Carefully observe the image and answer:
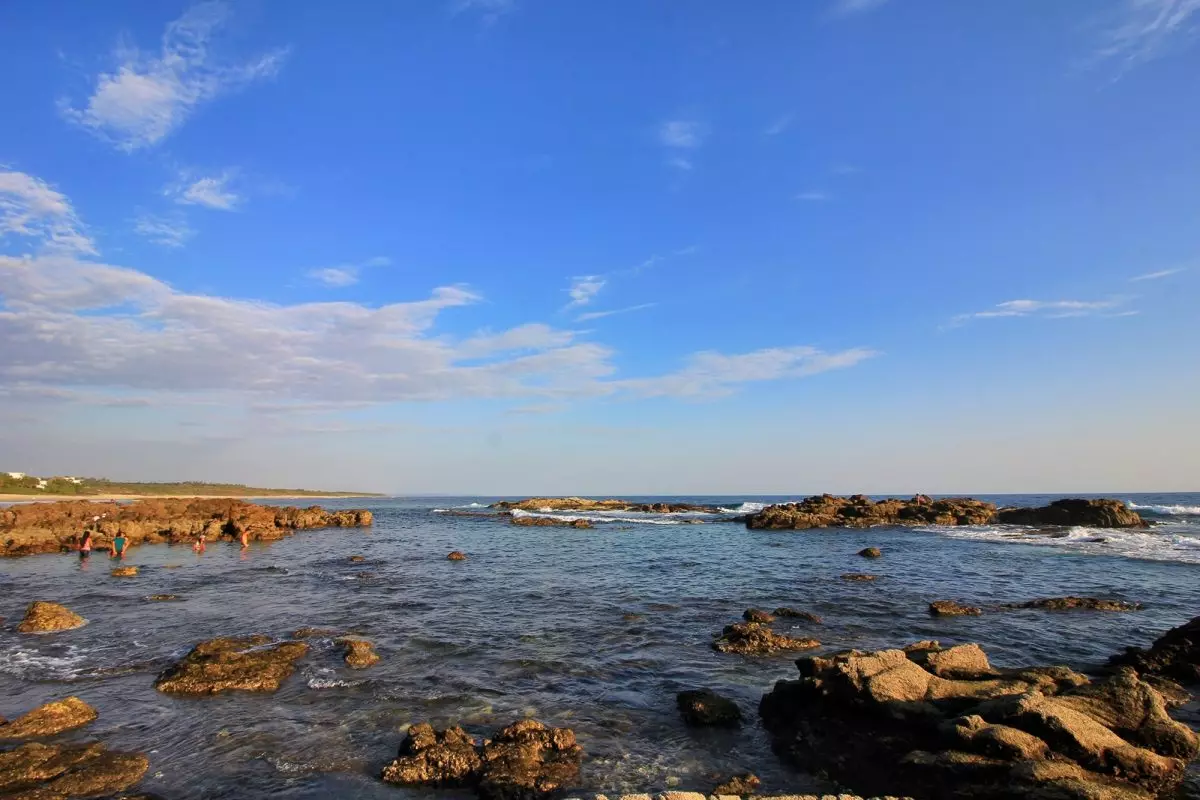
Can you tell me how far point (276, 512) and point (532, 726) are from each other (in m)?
59.5

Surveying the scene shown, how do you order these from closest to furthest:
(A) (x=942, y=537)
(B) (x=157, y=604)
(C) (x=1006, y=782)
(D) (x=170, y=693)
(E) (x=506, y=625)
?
(C) (x=1006, y=782) → (D) (x=170, y=693) → (E) (x=506, y=625) → (B) (x=157, y=604) → (A) (x=942, y=537)

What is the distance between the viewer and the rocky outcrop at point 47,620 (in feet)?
59.0

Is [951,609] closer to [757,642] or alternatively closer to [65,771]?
[757,642]

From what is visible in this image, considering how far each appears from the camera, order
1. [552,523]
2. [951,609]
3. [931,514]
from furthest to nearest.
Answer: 1. [552,523]
2. [931,514]
3. [951,609]

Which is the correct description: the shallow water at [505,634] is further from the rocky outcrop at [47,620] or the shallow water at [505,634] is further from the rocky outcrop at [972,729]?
the rocky outcrop at [972,729]

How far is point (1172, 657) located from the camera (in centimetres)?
1341

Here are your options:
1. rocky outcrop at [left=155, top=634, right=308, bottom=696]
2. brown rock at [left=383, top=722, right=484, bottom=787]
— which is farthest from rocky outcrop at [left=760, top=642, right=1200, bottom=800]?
rocky outcrop at [left=155, top=634, right=308, bottom=696]

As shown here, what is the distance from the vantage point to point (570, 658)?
1525 centimetres

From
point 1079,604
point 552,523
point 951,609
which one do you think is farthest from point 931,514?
point 951,609

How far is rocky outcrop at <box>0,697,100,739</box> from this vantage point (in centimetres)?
1017

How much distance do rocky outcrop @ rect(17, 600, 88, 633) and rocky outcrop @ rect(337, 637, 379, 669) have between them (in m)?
10.1

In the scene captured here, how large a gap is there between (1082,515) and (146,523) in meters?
81.3

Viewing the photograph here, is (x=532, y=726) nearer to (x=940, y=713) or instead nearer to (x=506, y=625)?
(x=940, y=713)

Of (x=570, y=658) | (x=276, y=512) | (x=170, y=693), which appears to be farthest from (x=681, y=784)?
(x=276, y=512)
